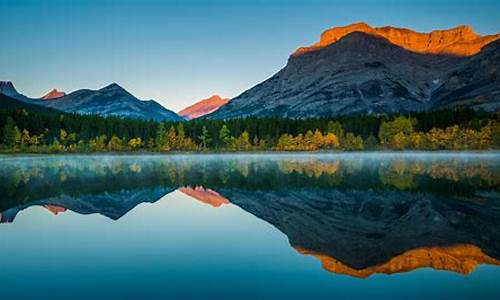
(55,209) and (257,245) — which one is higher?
(257,245)

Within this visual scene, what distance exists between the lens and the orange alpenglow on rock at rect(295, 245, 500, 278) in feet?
53.0

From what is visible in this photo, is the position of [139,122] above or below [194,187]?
above

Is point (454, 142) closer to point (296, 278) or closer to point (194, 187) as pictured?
point (194, 187)

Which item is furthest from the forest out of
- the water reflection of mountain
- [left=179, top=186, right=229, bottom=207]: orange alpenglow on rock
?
[left=179, top=186, right=229, bottom=207]: orange alpenglow on rock

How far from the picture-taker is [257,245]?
20.7 m

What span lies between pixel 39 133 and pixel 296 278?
472 ft

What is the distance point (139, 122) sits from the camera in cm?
16700

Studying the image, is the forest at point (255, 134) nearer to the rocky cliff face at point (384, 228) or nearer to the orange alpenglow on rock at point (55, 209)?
the orange alpenglow on rock at point (55, 209)

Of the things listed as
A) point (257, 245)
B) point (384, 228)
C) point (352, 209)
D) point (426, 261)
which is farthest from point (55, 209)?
point (426, 261)

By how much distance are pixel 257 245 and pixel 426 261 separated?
7136 mm

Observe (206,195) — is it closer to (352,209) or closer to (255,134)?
(352,209)

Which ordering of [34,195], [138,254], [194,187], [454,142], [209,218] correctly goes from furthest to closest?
[454,142], [194,187], [34,195], [209,218], [138,254]

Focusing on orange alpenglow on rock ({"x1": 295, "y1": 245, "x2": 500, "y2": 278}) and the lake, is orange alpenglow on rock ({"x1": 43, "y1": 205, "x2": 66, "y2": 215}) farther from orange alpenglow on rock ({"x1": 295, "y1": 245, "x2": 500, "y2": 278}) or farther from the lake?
orange alpenglow on rock ({"x1": 295, "y1": 245, "x2": 500, "y2": 278})

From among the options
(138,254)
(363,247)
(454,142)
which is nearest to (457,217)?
(363,247)
